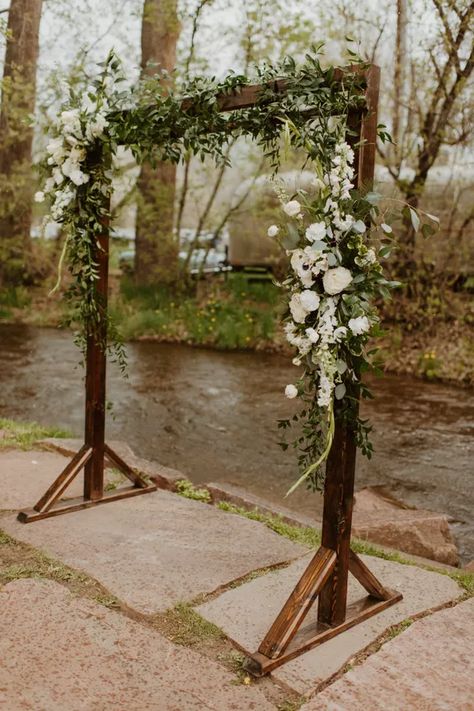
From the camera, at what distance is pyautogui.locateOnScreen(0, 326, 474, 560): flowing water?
19.7 feet

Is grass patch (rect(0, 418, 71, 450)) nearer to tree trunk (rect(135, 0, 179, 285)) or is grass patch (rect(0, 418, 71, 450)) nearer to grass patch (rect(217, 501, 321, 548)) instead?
grass patch (rect(217, 501, 321, 548))

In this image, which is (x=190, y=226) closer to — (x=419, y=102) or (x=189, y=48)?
(x=189, y=48)

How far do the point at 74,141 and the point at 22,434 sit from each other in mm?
2652

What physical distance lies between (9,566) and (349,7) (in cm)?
900

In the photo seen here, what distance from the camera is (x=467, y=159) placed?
1014cm

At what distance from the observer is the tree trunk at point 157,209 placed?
12.5m

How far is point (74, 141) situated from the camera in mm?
3934

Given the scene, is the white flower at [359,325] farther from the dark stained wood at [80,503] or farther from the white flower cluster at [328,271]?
the dark stained wood at [80,503]

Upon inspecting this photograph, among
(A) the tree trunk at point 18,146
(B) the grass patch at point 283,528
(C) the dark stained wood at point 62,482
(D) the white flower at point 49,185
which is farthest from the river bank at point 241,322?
(D) the white flower at point 49,185

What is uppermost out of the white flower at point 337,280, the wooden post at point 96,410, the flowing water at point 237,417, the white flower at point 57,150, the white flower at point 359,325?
the white flower at point 57,150

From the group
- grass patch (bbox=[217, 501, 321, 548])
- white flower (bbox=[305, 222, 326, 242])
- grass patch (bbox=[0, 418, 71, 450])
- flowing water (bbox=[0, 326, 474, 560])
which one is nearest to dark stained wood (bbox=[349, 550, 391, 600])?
grass patch (bbox=[217, 501, 321, 548])

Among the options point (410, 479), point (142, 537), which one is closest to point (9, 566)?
point (142, 537)

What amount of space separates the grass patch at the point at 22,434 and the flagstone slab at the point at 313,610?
8.86 feet

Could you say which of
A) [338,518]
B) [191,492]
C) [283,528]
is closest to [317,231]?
[338,518]
